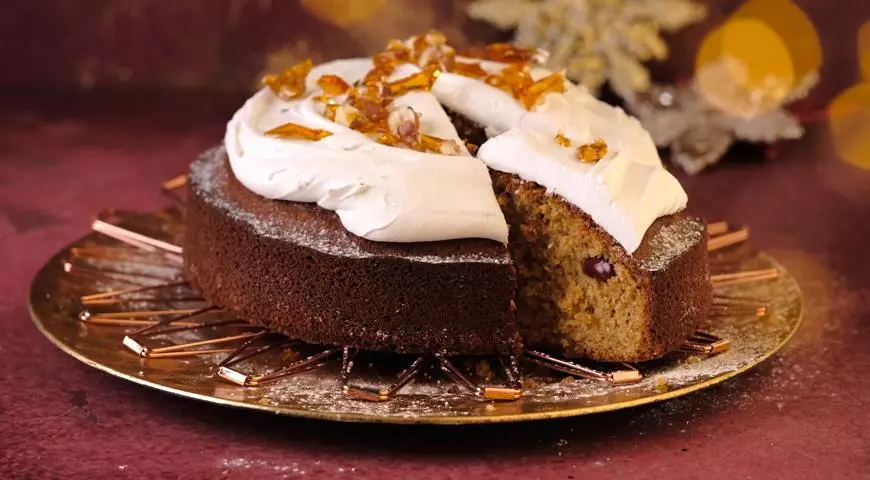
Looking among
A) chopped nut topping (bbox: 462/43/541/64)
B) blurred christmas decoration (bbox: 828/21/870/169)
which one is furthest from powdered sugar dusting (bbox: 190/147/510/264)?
blurred christmas decoration (bbox: 828/21/870/169)

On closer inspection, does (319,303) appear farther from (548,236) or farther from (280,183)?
(548,236)

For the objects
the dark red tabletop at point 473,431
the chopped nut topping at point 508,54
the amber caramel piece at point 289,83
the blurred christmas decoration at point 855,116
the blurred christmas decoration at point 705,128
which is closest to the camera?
the dark red tabletop at point 473,431

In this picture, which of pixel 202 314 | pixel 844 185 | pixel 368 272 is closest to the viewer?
pixel 368 272

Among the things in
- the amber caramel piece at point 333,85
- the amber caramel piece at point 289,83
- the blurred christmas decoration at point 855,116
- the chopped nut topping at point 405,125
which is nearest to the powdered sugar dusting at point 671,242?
the chopped nut topping at point 405,125

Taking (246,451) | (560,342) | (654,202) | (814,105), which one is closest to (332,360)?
(246,451)

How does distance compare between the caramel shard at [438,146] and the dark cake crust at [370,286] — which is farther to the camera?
the caramel shard at [438,146]

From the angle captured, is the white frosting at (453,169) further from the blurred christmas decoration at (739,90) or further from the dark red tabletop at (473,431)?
the blurred christmas decoration at (739,90)
